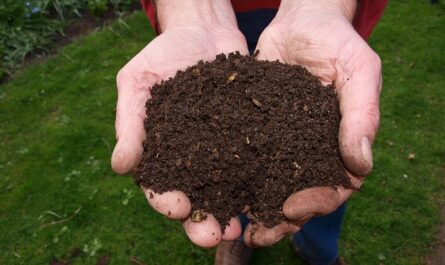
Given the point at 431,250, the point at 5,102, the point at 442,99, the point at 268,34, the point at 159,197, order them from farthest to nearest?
the point at 5,102 < the point at 442,99 < the point at 431,250 < the point at 268,34 < the point at 159,197

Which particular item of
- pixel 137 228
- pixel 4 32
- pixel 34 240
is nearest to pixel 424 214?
pixel 137 228

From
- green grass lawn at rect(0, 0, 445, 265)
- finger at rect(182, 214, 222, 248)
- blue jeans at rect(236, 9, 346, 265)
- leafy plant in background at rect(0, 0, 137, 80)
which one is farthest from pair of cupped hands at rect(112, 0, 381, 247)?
leafy plant in background at rect(0, 0, 137, 80)

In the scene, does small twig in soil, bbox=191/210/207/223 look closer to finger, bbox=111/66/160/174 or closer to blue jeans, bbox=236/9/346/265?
finger, bbox=111/66/160/174

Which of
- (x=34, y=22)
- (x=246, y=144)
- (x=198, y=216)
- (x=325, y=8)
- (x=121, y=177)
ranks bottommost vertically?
(x=121, y=177)

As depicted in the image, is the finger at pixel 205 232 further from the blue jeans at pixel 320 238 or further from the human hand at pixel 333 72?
the blue jeans at pixel 320 238

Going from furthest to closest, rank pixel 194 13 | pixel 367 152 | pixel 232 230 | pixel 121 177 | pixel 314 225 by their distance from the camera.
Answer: pixel 121 177, pixel 314 225, pixel 194 13, pixel 232 230, pixel 367 152

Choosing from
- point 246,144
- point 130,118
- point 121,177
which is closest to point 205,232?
point 246,144

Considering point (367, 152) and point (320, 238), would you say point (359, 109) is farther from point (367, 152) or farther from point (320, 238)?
point (320, 238)

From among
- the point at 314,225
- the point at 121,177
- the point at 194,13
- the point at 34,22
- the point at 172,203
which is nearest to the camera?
the point at 172,203

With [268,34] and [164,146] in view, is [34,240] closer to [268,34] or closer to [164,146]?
[164,146]
